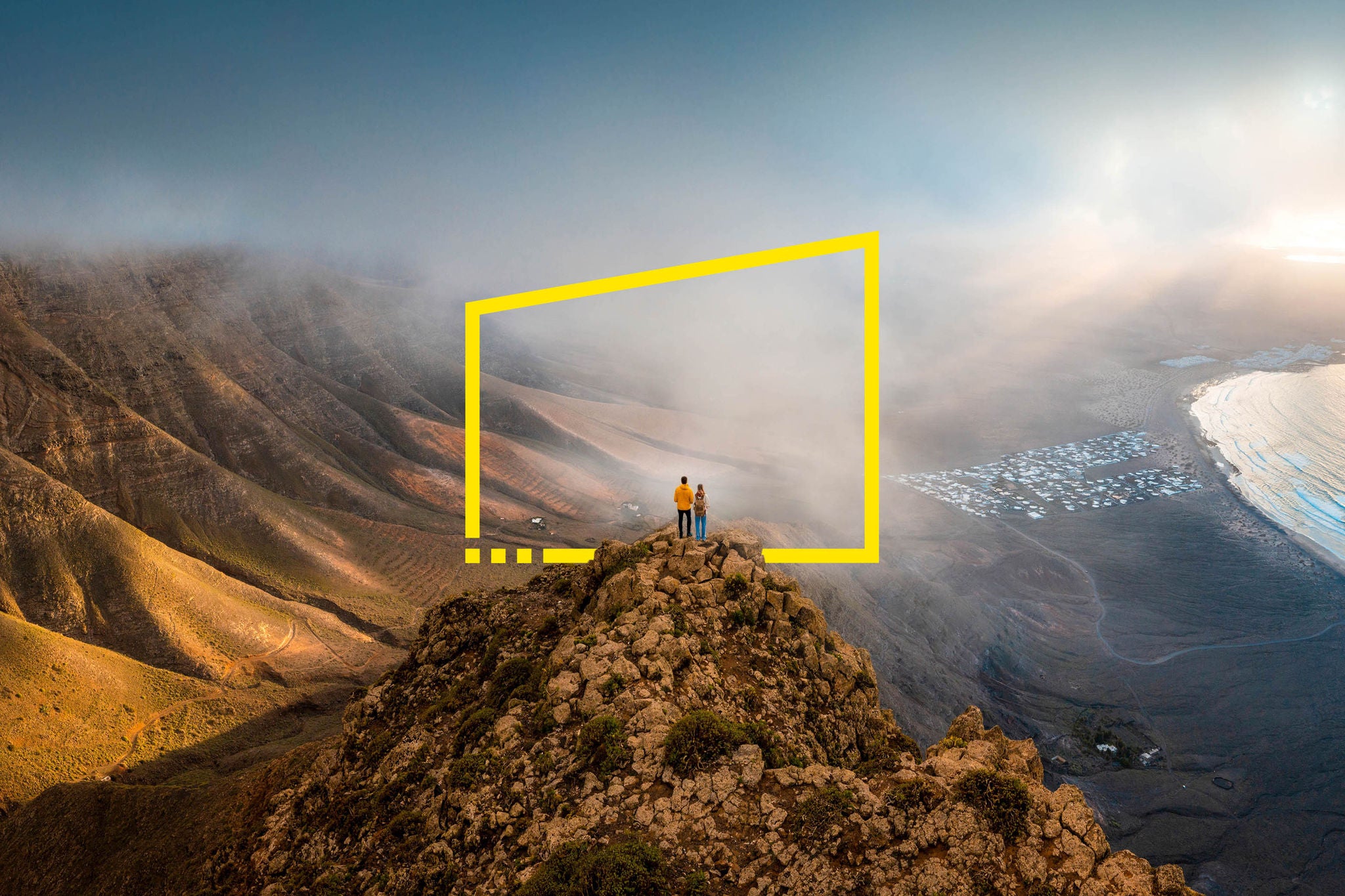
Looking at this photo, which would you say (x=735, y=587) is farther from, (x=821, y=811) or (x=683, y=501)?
(x=821, y=811)

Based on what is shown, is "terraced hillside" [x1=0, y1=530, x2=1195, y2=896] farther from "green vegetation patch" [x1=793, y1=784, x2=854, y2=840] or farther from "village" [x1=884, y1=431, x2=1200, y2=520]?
"village" [x1=884, y1=431, x2=1200, y2=520]

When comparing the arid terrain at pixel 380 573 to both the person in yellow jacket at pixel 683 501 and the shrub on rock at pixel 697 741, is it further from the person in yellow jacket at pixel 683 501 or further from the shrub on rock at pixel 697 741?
the shrub on rock at pixel 697 741

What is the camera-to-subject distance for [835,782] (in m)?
6.11

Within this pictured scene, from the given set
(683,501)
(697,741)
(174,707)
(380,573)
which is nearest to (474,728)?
(697,741)

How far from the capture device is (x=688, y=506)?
1165cm

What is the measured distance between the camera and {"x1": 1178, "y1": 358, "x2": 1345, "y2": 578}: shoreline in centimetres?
4641

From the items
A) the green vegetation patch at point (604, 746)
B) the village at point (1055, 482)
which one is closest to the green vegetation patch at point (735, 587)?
the green vegetation patch at point (604, 746)

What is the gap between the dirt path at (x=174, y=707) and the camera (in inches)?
933

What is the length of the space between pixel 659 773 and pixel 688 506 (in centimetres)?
574

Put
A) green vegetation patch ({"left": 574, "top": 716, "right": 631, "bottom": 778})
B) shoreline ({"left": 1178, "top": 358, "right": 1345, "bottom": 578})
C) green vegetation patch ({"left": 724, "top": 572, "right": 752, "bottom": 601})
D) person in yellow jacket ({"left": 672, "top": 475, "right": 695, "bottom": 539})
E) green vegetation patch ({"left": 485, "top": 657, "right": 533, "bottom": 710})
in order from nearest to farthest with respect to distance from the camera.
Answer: green vegetation patch ({"left": 574, "top": 716, "right": 631, "bottom": 778}), green vegetation patch ({"left": 485, "top": 657, "right": 533, "bottom": 710}), green vegetation patch ({"left": 724, "top": 572, "right": 752, "bottom": 601}), person in yellow jacket ({"left": 672, "top": 475, "right": 695, "bottom": 539}), shoreline ({"left": 1178, "top": 358, "right": 1345, "bottom": 578})

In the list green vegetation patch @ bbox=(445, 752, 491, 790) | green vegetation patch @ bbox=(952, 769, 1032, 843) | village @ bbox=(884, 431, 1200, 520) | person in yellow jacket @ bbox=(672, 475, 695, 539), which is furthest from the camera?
village @ bbox=(884, 431, 1200, 520)

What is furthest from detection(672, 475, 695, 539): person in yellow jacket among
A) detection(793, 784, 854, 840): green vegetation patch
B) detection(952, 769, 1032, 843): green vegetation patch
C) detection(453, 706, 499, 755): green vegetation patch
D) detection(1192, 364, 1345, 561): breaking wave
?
detection(1192, 364, 1345, 561): breaking wave

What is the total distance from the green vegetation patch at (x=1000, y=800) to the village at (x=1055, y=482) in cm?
5615

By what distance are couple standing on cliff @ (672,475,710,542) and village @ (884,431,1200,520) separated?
51320 millimetres
